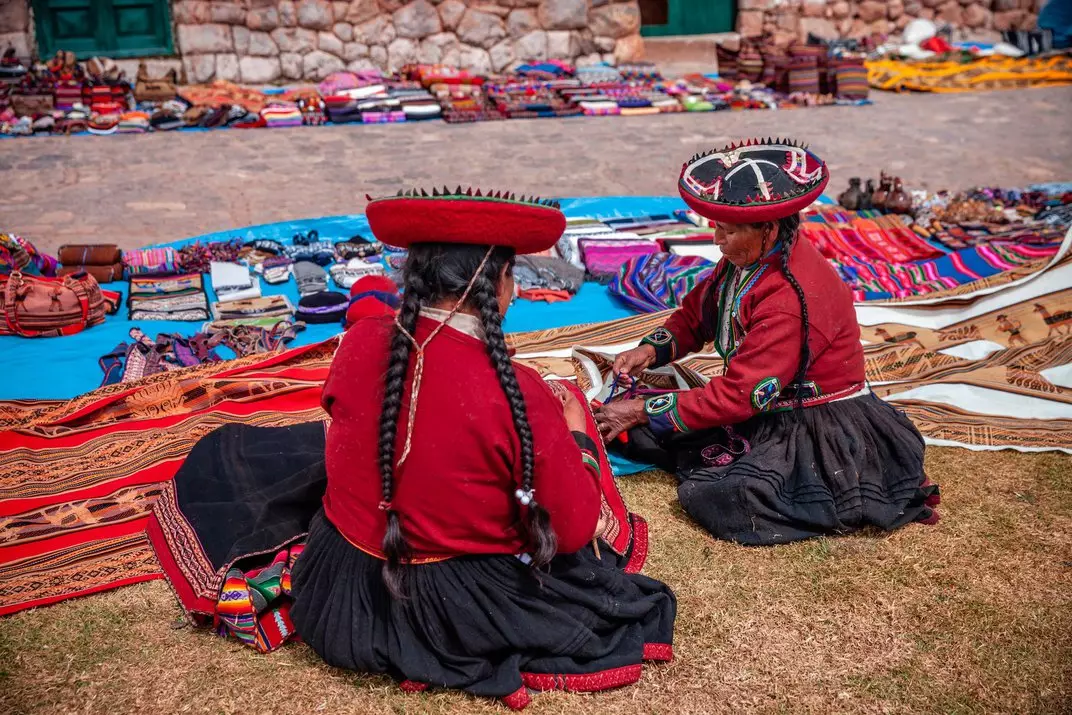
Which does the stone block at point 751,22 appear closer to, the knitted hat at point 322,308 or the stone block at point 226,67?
the stone block at point 226,67

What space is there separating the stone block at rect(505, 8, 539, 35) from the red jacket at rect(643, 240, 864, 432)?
428 inches

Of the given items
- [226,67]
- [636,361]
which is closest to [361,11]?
[226,67]

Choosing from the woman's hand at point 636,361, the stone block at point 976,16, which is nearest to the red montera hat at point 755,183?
the woman's hand at point 636,361

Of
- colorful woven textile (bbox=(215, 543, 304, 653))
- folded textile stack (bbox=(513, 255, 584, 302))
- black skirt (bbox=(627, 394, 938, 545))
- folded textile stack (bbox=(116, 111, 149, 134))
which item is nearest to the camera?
colorful woven textile (bbox=(215, 543, 304, 653))

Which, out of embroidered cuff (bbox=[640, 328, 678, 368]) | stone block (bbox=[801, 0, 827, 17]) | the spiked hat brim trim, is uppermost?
stone block (bbox=[801, 0, 827, 17])

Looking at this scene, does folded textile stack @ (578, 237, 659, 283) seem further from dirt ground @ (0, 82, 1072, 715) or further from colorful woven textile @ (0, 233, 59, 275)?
colorful woven textile @ (0, 233, 59, 275)

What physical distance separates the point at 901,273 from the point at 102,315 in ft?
16.1

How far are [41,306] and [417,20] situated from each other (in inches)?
360

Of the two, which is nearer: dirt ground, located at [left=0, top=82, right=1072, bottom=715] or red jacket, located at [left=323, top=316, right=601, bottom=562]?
red jacket, located at [left=323, top=316, right=601, bottom=562]

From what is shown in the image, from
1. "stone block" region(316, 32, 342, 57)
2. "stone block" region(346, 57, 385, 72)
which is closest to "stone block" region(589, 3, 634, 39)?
"stone block" region(346, 57, 385, 72)

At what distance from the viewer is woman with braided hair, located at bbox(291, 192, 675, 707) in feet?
7.82

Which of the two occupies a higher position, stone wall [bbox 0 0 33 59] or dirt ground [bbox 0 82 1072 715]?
stone wall [bbox 0 0 33 59]

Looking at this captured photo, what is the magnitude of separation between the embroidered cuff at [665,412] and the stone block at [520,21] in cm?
1097

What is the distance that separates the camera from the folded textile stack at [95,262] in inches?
234
